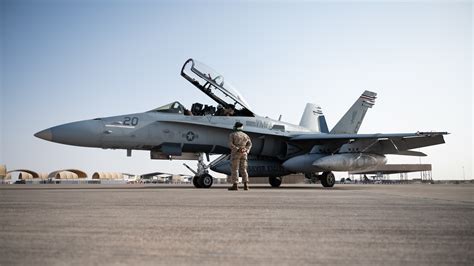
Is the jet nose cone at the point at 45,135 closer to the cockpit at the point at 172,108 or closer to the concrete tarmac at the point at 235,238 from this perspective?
the cockpit at the point at 172,108

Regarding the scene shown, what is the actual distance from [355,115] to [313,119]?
8.67 feet

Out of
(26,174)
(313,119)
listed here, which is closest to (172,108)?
(313,119)

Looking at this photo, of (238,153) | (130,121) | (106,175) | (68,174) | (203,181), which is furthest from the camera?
(106,175)

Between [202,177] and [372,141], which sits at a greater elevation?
[372,141]

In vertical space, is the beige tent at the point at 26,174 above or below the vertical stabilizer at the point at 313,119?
below

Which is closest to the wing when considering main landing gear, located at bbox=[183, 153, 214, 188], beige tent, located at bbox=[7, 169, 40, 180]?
main landing gear, located at bbox=[183, 153, 214, 188]

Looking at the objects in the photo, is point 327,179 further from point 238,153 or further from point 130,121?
point 130,121

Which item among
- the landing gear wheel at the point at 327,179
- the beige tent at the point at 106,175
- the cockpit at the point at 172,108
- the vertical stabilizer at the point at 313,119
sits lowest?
the landing gear wheel at the point at 327,179

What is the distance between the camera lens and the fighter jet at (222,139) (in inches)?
470

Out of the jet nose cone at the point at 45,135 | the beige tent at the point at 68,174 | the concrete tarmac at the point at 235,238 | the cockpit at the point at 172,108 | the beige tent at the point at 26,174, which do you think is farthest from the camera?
the beige tent at the point at 68,174

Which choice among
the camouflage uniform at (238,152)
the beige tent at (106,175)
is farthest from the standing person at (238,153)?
the beige tent at (106,175)

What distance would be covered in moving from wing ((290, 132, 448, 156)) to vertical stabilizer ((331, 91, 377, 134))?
3.78 metres

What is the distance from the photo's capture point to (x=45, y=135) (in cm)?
1102

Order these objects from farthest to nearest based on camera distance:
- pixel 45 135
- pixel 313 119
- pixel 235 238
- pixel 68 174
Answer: pixel 68 174 < pixel 313 119 < pixel 45 135 < pixel 235 238
